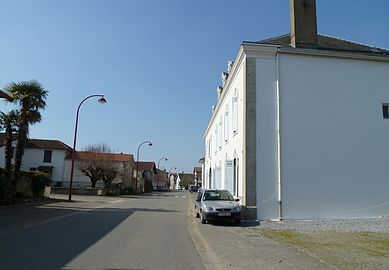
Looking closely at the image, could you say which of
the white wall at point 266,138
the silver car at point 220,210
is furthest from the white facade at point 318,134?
the silver car at point 220,210

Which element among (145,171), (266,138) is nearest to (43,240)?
(266,138)

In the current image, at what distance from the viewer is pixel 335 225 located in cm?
1664

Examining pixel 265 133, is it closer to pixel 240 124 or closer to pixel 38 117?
pixel 240 124

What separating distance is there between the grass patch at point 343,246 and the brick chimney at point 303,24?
11.0 metres

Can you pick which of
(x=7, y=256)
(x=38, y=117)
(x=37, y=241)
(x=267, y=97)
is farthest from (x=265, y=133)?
(x=38, y=117)

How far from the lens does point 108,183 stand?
56094 mm

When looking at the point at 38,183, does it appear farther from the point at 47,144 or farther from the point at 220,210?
the point at 47,144

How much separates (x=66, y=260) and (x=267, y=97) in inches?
537

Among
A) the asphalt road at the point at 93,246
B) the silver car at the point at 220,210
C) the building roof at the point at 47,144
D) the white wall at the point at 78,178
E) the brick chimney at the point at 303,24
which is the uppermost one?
the brick chimney at the point at 303,24

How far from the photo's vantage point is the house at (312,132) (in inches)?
754

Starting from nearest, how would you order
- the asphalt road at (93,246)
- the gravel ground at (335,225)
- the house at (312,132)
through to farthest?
the asphalt road at (93,246)
the gravel ground at (335,225)
the house at (312,132)

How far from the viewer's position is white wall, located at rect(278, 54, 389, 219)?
Result: 63.5 ft

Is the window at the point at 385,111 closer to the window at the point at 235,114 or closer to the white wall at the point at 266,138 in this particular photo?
the white wall at the point at 266,138

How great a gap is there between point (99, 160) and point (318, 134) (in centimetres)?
4108
